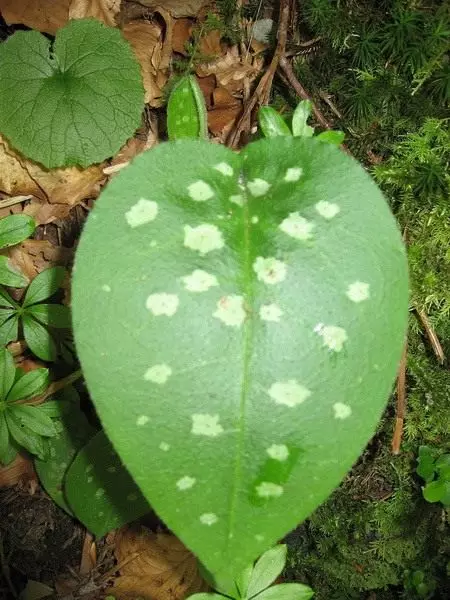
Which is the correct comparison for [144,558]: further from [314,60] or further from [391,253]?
[314,60]

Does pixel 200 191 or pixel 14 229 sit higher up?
pixel 200 191

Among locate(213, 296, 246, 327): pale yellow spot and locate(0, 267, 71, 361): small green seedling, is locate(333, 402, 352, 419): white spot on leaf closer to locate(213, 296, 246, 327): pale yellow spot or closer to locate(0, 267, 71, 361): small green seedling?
locate(213, 296, 246, 327): pale yellow spot

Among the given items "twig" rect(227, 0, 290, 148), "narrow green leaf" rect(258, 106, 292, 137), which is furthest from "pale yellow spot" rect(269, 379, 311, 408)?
"twig" rect(227, 0, 290, 148)

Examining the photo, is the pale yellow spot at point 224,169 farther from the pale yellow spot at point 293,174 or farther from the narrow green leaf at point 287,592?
the narrow green leaf at point 287,592

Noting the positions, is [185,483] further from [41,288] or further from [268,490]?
[41,288]

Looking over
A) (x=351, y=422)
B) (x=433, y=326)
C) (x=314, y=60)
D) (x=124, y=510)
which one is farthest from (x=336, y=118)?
(x=124, y=510)

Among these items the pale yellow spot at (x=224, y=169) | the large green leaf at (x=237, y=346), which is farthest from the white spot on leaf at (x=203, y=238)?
the pale yellow spot at (x=224, y=169)

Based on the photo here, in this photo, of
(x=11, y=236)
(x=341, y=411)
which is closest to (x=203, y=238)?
(x=341, y=411)
